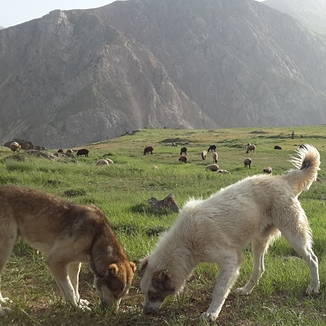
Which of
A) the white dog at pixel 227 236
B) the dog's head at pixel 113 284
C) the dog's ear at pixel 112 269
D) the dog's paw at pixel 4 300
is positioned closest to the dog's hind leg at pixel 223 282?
the white dog at pixel 227 236

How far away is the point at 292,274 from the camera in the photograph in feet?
20.1

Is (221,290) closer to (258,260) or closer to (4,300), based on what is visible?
(258,260)

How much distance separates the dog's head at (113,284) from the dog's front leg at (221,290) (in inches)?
43.9

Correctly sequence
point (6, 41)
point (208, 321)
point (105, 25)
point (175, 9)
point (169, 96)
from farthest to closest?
point (175, 9) → point (105, 25) → point (6, 41) → point (169, 96) → point (208, 321)

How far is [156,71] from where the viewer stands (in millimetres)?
163875

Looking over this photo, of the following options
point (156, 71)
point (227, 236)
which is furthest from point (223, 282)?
point (156, 71)

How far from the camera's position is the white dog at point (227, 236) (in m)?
5.33

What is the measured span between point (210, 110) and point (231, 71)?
21347 millimetres

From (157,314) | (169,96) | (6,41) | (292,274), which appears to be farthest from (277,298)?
(6,41)

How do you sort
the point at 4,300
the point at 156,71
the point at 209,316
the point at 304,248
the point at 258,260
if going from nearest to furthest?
the point at 209,316 < the point at 4,300 < the point at 304,248 < the point at 258,260 < the point at 156,71

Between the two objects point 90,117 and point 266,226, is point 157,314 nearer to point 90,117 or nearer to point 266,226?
point 266,226

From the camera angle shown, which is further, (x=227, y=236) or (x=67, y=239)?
(x=227, y=236)

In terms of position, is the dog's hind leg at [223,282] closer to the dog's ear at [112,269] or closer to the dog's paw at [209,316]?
the dog's paw at [209,316]

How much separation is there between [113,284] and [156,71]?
537ft
